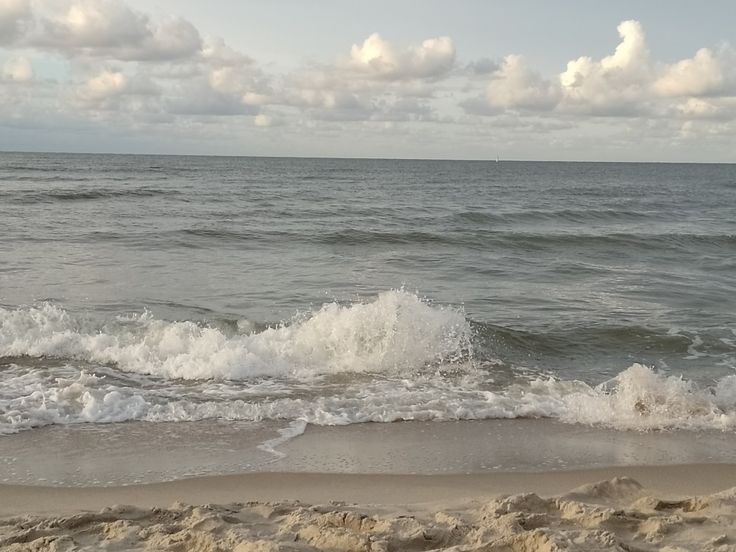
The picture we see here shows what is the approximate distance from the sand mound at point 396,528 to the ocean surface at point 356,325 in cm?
237

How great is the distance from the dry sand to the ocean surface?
5.11ft

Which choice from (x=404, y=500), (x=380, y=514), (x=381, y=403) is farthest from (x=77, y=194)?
(x=380, y=514)

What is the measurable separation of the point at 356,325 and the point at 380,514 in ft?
17.5

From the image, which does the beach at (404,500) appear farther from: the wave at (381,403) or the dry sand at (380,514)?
the wave at (381,403)

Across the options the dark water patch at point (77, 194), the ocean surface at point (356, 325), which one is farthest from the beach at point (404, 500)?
the dark water patch at point (77, 194)

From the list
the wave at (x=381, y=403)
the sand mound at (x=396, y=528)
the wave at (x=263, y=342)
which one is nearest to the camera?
the sand mound at (x=396, y=528)

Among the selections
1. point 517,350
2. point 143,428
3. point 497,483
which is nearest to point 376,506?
point 497,483

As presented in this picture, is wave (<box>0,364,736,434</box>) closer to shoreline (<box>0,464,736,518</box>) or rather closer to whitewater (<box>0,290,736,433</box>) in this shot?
whitewater (<box>0,290,736,433</box>)

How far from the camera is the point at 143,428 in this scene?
267 inches

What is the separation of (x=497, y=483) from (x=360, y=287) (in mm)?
8660

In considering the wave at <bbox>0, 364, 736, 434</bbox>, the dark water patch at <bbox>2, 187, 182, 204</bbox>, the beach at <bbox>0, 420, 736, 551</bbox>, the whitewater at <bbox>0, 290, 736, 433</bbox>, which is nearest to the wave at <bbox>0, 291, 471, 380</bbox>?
the whitewater at <bbox>0, 290, 736, 433</bbox>

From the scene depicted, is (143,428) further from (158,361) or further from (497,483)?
(497,483)

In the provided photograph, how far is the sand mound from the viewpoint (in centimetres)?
397

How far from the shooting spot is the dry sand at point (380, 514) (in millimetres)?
4016
